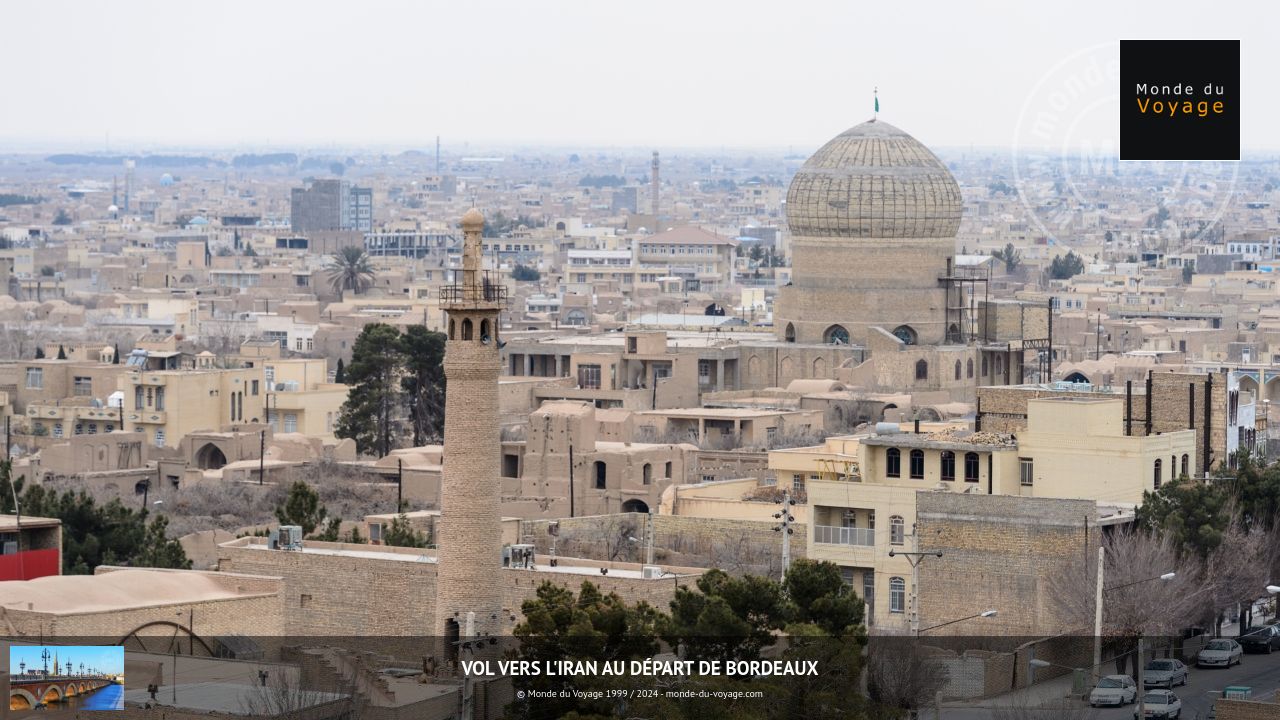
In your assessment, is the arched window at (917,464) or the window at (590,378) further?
the window at (590,378)

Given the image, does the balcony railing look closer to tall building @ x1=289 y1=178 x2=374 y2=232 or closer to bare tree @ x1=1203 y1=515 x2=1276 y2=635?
bare tree @ x1=1203 y1=515 x2=1276 y2=635

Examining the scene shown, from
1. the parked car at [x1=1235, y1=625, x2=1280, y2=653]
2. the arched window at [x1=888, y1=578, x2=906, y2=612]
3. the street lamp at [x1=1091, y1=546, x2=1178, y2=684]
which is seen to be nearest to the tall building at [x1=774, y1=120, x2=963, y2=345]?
the arched window at [x1=888, y1=578, x2=906, y2=612]

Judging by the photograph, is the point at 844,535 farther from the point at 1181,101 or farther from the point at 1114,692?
the point at 1181,101

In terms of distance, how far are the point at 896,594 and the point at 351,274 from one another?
7241 centimetres

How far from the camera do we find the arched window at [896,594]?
36375 millimetres

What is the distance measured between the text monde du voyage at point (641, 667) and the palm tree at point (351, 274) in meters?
79.0

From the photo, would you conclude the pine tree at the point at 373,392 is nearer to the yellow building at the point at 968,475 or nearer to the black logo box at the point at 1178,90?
the black logo box at the point at 1178,90

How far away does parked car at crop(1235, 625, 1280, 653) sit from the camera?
118 feet

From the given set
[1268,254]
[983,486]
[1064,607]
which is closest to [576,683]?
[1064,607]

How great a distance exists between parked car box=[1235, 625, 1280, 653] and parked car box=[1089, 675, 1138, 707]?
13.1 ft

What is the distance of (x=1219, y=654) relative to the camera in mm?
34656

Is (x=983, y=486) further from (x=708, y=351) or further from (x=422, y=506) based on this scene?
(x=708, y=351)

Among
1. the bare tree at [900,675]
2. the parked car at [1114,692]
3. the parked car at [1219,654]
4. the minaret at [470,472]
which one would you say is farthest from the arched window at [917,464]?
the minaret at [470,472]

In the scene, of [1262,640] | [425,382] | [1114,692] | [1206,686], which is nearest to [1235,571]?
[1262,640]
